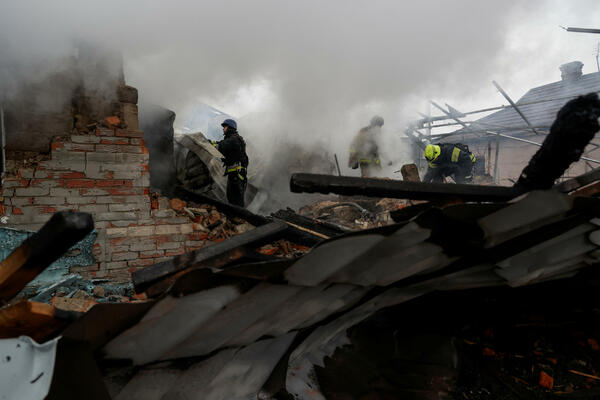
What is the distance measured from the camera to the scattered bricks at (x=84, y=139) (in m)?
3.94

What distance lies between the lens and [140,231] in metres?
4.20

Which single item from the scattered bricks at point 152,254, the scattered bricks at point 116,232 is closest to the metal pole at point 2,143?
the scattered bricks at point 116,232

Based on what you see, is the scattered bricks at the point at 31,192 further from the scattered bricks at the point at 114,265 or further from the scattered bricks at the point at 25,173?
the scattered bricks at the point at 114,265

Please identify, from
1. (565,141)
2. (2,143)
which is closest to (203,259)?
(565,141)

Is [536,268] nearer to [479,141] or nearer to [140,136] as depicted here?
[140,136]

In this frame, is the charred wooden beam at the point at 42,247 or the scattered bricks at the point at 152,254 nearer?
the charred wooden beam at the point at 42,247

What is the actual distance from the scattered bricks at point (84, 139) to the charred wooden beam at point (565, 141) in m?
4.29

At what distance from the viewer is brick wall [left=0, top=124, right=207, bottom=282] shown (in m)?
3.76

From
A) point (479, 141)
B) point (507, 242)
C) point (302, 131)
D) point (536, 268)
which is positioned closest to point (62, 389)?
point (507, 242)

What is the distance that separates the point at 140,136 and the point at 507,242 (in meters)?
4.17

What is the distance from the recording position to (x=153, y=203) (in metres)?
4.35

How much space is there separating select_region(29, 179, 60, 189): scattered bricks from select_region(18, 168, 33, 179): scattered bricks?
2.3 inches

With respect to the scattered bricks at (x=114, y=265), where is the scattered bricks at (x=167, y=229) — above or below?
above

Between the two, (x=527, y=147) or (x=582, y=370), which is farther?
(x=527, y=147)
